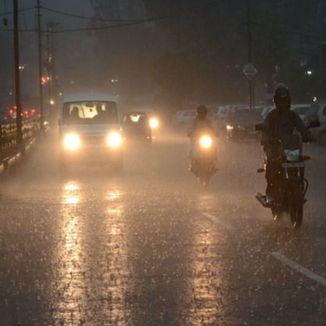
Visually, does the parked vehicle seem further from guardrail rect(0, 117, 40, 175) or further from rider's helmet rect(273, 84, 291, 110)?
rider's helmet rect(273, 84, 291, 110)

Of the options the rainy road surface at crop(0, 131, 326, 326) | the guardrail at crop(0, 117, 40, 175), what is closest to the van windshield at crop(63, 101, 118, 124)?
the guardrail at crop(0, 117, 40, 175)

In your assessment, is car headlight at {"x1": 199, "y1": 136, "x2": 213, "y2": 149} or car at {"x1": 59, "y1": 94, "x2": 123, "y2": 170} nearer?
car headlight at {"x1": 199, "y1": 136, "x2": 213, "y2": 149}

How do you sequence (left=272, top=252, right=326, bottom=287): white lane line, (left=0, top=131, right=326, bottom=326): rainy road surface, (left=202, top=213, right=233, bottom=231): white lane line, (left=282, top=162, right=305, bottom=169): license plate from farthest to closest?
(left=202, top=213, right=233, bottom=231): white lane line
(left=282, top=162, right=305, bottom=169): license plate
(left=272, top=252, right=326, bottom=287): white lane line
(left=0, top=131, right=326, bottom=326): rainy road surface

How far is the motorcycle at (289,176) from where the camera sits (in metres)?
14.1

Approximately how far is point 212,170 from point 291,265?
465 inches

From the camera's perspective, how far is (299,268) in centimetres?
1064

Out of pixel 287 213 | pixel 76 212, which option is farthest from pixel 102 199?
pixel 287 213

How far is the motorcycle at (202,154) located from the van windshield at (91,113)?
23.5ft

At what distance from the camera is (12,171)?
98.9 feet

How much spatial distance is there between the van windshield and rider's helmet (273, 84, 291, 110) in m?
15.4

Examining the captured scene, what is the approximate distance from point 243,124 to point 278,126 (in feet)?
123

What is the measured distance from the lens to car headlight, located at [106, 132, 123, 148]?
29156mm

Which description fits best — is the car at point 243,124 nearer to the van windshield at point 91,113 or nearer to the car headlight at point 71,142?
the van windshield at point 91,113

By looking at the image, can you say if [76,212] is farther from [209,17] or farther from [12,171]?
[209,17]
